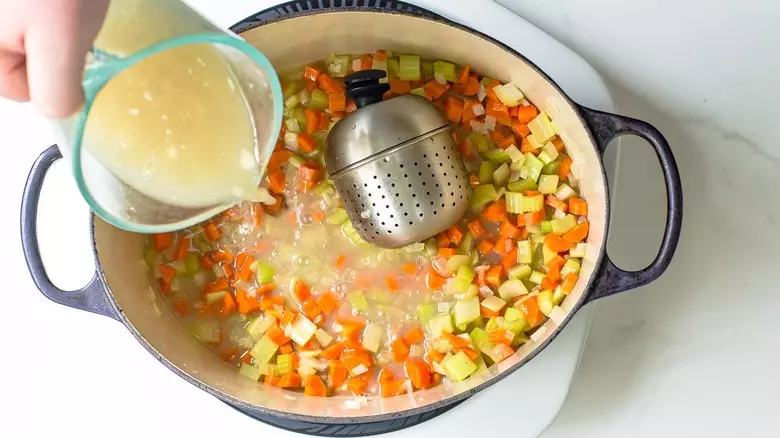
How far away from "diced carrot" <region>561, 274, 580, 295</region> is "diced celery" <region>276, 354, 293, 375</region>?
432 millimetres

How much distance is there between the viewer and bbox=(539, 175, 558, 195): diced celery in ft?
3.54

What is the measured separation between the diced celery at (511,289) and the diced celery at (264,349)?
0.36m

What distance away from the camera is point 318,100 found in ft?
3.69

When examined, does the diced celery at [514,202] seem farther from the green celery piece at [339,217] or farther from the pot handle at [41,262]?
the pot handle at [41,262]

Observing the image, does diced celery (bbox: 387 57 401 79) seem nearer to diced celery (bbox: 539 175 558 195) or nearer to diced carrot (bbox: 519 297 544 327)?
diced celery (bbox: 539 175 558 195)

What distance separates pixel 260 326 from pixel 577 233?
513 mm

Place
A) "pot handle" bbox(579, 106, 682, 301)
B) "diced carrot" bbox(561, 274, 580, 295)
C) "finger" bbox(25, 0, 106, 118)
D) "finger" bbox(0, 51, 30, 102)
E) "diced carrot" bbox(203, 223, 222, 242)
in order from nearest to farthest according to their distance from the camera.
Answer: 1. "finger" bbox(25, 0, 106, 118)
2. "finger" bbox(0, 51, 30, 102)
3. "pot handle" bbox(579, 106, 682, 301)
4. "diced carrot" bbox(561, 274, 580, 295)
5. "diced carrot" bbox(203, 223, 222, 242)

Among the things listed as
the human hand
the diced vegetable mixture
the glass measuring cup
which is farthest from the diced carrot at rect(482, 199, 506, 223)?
the human hand

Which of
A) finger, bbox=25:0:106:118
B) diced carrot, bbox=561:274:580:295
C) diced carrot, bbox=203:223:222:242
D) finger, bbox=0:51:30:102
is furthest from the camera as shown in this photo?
diced carrot, bbox=203:223:222:242

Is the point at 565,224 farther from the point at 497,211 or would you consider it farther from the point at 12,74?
the point at 12,74

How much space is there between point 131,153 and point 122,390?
55 cm

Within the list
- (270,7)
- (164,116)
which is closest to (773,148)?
(270,7)

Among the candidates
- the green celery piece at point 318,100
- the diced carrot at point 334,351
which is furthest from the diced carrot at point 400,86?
the diced carrot at point 334,351

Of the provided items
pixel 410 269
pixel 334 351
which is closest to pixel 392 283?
pixel 410 269
